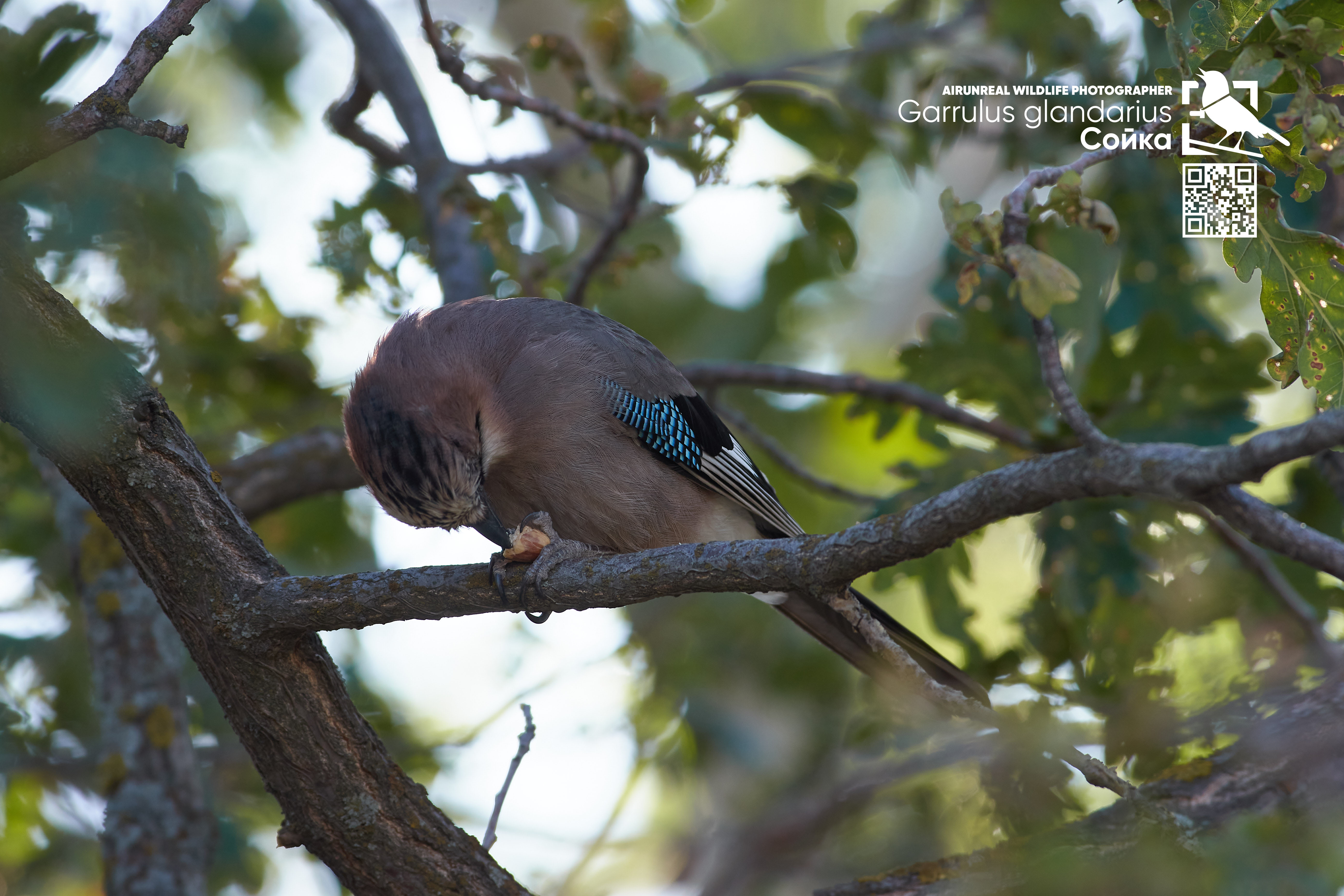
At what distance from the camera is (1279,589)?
5.48 metres

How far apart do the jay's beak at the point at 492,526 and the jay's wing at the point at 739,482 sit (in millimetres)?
760

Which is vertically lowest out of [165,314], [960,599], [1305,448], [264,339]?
[1305,448]

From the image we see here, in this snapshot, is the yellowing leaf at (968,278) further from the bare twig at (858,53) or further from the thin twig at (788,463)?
the bare twig at (858,53)

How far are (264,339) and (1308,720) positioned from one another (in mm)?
6158

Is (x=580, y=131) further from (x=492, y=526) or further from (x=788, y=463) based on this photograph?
(x=788, y=463)

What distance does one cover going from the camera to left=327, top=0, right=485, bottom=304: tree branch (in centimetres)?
654

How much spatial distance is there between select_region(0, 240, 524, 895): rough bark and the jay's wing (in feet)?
6.35

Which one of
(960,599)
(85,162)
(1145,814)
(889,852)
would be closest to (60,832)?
(85,162)

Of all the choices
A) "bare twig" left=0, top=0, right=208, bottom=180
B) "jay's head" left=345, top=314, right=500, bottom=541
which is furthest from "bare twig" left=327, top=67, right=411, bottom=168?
"bare twig" left=0, top=0, right=208, bottom=180

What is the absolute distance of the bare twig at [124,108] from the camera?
2982 mm

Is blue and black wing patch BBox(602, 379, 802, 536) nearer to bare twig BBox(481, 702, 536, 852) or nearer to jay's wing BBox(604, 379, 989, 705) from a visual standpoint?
jay's wing BBox(604, 379, 989, 705)

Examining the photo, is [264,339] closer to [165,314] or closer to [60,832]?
[165,314]

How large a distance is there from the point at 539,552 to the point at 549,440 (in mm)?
942

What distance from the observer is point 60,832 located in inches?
260
